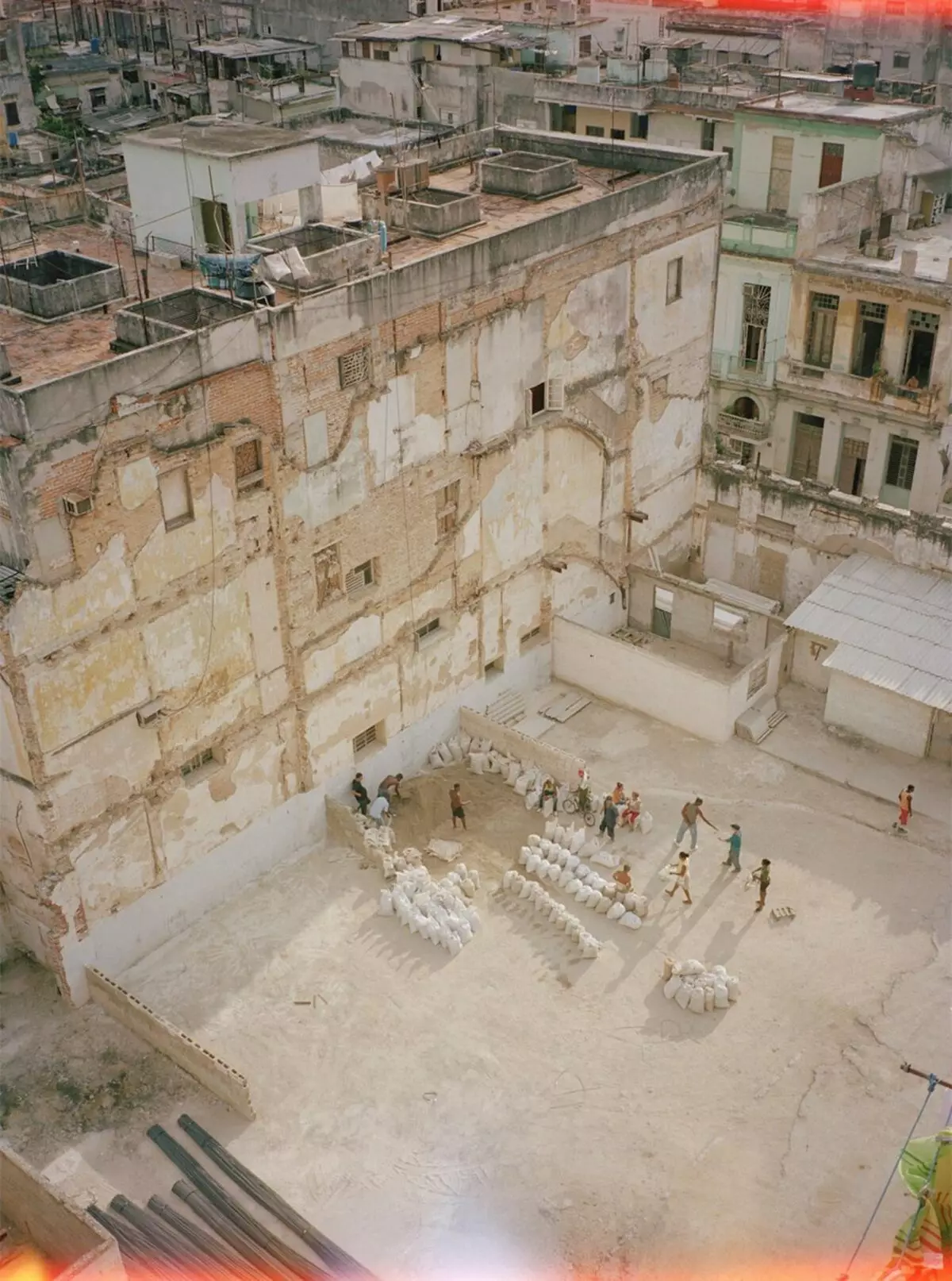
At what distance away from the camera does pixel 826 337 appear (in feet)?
152

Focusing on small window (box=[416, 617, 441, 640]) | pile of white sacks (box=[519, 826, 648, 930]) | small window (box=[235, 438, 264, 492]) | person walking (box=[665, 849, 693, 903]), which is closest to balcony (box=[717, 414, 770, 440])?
small window (box=[416, 617, 441, 640])

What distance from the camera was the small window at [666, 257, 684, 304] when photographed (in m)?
39.2

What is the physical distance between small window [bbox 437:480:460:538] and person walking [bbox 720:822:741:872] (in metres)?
10.8

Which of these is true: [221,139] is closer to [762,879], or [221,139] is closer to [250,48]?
[762,879]

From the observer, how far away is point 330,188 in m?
36.9

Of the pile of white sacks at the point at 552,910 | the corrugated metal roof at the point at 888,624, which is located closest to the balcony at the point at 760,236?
the corrugated metal roof at the point at 888,624

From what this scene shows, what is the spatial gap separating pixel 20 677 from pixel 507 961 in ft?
42.0

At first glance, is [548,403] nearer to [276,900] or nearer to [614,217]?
[614,217]

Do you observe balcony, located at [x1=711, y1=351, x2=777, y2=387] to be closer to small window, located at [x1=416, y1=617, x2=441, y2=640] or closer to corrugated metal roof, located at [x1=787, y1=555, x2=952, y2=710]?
corrugated metal roof, located at [x1=787, y1=555, x2=952, y2=710]

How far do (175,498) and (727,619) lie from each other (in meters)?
19.3

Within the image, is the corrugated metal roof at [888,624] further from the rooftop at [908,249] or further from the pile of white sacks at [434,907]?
the pile of white sacks at [434,907]

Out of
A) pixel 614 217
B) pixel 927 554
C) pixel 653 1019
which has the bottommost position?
pixel 653 1019

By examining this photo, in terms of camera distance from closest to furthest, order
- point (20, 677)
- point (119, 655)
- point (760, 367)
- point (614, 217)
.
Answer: point (20, 677)
point (119, 655)
point (614, 217)
point (760, 367)

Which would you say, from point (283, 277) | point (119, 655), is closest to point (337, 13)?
point (283, 277)
